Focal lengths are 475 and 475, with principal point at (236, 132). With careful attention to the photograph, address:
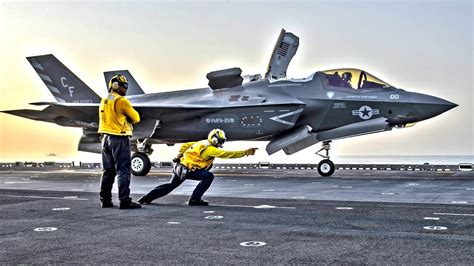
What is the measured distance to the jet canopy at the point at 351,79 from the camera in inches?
615

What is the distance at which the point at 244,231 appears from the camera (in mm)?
5188

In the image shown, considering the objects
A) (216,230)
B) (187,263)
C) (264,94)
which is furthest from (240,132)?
(187,263)

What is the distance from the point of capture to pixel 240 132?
16.7 metres

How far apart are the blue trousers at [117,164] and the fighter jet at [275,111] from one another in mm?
8529

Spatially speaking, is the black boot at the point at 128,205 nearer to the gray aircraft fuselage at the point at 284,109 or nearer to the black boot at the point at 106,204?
the black boot at the point at 106,204

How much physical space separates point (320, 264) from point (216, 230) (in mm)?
1829

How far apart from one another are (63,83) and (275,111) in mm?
10567

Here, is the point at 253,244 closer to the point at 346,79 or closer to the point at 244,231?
the point at 244,231

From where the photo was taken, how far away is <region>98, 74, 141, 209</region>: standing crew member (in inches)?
297

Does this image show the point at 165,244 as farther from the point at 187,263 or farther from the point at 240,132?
the point at 240,132

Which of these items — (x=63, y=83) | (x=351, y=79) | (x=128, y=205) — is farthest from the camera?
(x=63, y=83)

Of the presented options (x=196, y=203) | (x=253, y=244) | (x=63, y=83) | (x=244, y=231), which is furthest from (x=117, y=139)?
(x=63, y=83)

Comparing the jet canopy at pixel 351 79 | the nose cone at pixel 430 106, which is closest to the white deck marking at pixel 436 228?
the nose cone at pixel 430 106

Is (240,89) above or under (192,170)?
above
